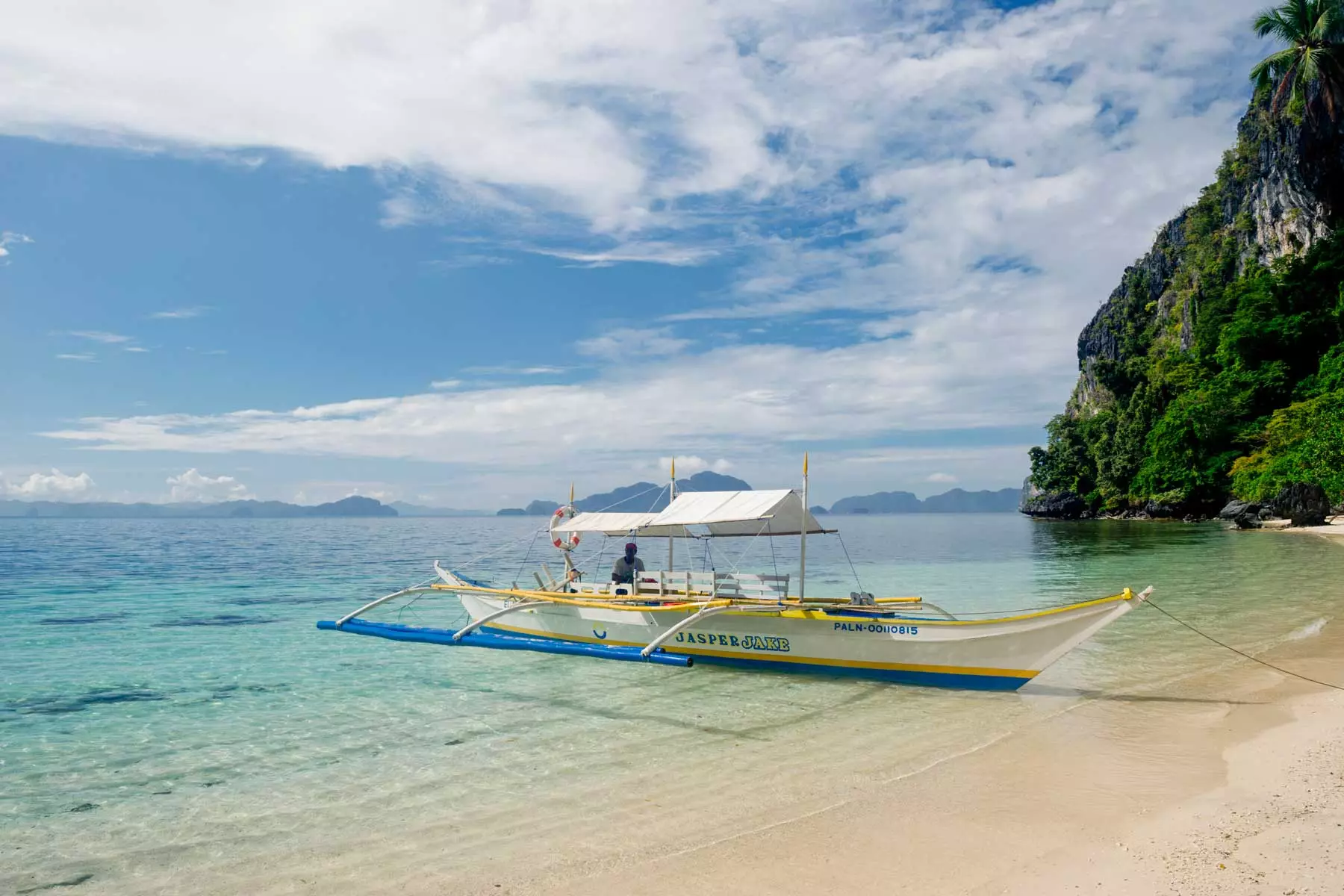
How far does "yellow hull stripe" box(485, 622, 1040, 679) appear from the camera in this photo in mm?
11992

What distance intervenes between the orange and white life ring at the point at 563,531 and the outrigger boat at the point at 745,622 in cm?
4

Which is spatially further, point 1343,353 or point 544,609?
point 1343,353

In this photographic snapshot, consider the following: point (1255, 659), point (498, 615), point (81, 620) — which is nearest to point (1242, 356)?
point (1255, 659)

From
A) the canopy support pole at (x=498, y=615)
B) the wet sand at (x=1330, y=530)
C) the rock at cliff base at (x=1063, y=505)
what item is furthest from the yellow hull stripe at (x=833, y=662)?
the rock at cliff base at (x=1063, y=505)

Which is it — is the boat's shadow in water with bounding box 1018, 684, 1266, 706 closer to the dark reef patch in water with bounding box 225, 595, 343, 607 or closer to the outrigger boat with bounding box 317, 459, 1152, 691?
the outrigger boat with bounding box 317, 459, 1152, 691

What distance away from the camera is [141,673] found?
1582 cm

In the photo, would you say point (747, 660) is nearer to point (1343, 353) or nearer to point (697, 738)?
point (697, 738)

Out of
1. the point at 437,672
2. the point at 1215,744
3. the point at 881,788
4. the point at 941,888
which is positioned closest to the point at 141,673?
the point at 437,672

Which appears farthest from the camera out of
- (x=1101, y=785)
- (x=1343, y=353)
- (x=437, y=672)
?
(x=1343, y=353)

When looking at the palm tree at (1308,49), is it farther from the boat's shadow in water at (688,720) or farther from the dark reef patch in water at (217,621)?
the dark reef patch in water at (217,621)

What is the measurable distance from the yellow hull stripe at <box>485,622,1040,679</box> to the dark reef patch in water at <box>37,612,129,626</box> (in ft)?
52.0

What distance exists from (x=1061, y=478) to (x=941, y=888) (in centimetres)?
9617

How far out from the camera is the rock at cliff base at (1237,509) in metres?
51.6

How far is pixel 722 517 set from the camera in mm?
14789
